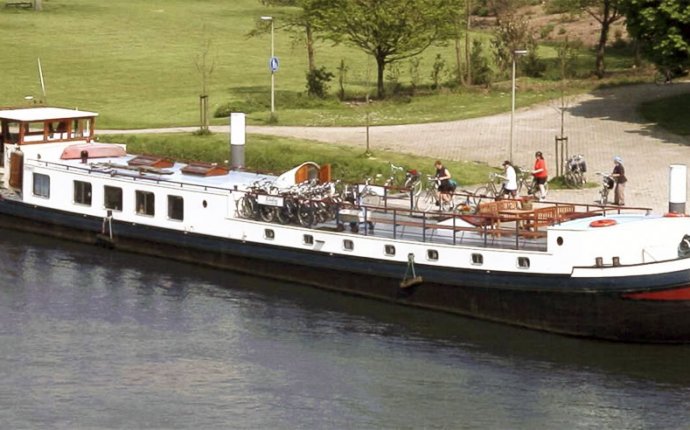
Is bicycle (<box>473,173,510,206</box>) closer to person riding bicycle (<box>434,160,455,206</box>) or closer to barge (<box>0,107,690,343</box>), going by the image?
person riding bicycle (<box>434,160,455,206</box>)

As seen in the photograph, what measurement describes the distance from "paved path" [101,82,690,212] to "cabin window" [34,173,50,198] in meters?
16.3

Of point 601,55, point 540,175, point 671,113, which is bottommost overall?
point 540,175

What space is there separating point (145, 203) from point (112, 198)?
5.67 feet

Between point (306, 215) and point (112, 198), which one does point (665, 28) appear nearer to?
point (306, 215)

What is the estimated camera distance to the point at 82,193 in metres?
58.2

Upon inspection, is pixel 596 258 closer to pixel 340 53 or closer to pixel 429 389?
pixel 429 389

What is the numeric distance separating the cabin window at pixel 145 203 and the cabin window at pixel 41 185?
4.73 meters

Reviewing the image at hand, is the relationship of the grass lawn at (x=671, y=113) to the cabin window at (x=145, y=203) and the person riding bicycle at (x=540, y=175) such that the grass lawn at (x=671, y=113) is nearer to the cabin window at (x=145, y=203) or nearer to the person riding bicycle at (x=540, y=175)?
the person riding bicycle at (x=540, y=175)

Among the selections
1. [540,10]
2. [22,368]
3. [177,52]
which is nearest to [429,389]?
[22,368]

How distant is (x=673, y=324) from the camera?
43.6 m

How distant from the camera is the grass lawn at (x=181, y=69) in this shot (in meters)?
82.6

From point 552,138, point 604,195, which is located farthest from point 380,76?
point 604,195

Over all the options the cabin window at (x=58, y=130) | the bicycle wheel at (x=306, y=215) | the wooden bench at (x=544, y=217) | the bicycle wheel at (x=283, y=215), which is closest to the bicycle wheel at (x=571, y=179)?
the wooden bench at (x=544, y=217)

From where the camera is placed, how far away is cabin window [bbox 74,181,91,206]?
5809 cm
